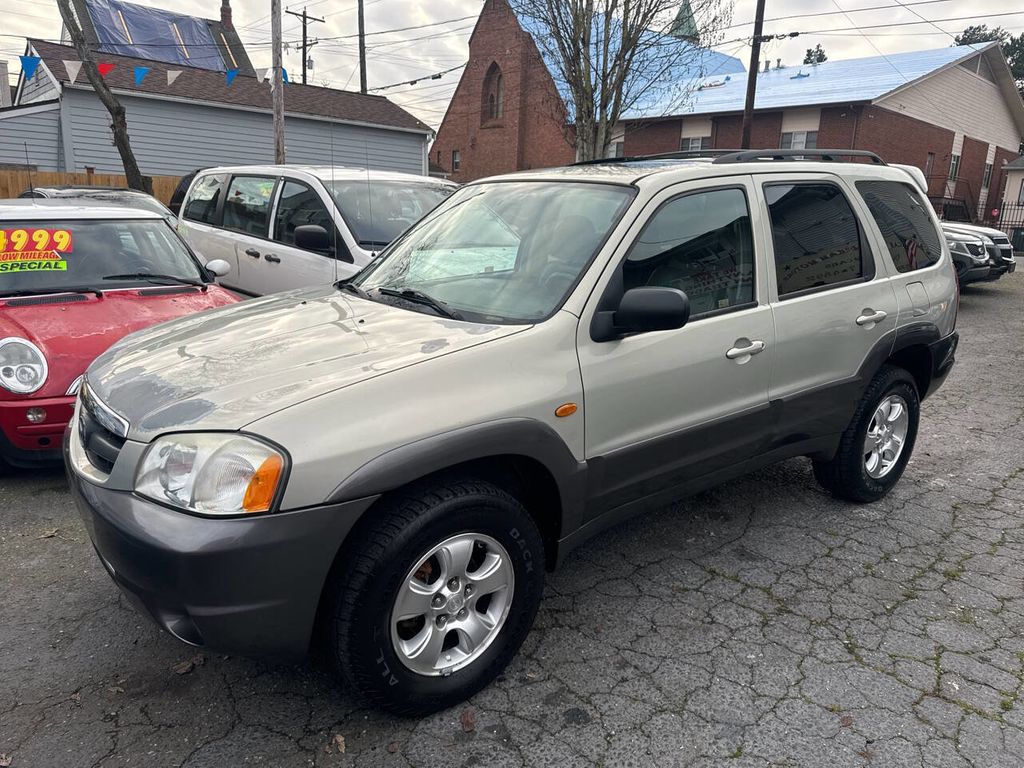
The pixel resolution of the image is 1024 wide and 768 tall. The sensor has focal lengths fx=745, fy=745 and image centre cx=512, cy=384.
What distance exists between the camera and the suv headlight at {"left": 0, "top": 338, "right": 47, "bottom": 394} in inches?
157

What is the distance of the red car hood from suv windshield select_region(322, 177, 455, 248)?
1.71 meters

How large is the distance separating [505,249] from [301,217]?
164 inches

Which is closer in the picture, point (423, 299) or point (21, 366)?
point (423, 299)

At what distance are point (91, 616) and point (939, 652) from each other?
3463 millimetres

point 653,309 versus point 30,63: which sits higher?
point 30,63

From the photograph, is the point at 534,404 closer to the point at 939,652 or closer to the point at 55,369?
the point at 939,652

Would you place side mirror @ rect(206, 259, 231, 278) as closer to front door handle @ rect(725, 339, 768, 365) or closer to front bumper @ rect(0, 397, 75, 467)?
front bumper @ rect(0, 397, 75, 467)

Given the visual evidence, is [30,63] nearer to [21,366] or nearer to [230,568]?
[21,366]

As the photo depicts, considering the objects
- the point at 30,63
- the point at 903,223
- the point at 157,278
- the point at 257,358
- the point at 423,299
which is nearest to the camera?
the point at 257,358

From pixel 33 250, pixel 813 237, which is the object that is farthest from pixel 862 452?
pixel 33 250

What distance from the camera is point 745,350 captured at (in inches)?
128

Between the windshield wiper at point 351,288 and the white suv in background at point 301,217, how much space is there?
2.47 metres

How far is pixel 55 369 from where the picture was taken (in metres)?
4.10

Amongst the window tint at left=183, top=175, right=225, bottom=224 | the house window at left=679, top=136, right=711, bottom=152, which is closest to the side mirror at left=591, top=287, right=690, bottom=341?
the window tint at left=183, top=175, right=225, bottom=224
